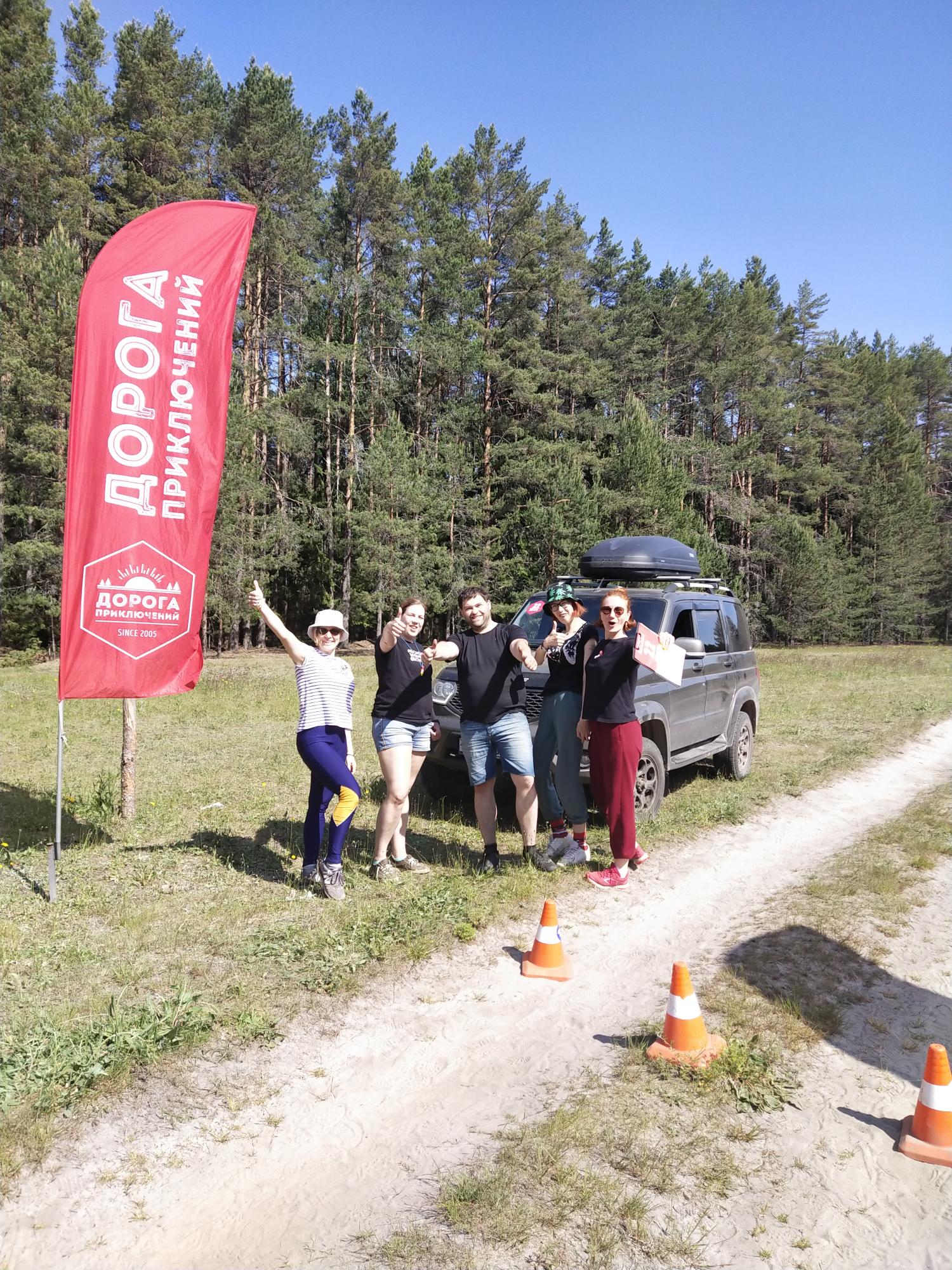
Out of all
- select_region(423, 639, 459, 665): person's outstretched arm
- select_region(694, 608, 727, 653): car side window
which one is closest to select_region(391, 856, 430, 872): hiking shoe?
→ select_region(423, 639, 459, 665): person's outstretched arm

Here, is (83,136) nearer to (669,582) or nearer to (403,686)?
(669,582)

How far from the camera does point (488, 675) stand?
589 centimetres

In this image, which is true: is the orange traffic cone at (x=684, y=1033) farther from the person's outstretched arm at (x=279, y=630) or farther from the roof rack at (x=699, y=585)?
the roof rack at (x=699, y=585)

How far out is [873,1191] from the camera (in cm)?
285

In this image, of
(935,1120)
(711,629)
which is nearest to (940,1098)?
(935,1120)

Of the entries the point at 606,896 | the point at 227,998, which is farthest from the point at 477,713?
the point at 227,998

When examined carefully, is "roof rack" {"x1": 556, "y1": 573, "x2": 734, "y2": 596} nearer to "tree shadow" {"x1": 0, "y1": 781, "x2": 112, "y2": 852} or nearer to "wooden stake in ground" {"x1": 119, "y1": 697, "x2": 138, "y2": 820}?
"wooden stake in ground" {"x1": 119, "y1": 697, "x2": 138, "y2": 820}

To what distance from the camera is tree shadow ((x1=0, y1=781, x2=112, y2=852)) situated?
684 cm

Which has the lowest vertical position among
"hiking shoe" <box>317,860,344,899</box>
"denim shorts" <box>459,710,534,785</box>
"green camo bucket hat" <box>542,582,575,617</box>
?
"hiking shoe" <box>317,860,344,899</box>

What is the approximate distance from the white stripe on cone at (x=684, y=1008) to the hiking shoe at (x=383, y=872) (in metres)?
2.66

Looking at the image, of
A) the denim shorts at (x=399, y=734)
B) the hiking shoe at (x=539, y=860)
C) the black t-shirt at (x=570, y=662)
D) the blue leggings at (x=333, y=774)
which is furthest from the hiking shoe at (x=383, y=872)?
the black t-shirt at (x=570, y=662)

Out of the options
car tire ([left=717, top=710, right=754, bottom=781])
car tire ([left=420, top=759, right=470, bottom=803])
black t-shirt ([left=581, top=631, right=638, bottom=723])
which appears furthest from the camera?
car tire ([left=717, top=710, right=754, bottom=781])

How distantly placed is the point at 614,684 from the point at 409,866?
2.10 metres

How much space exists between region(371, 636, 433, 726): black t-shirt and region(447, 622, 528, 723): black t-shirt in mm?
278
